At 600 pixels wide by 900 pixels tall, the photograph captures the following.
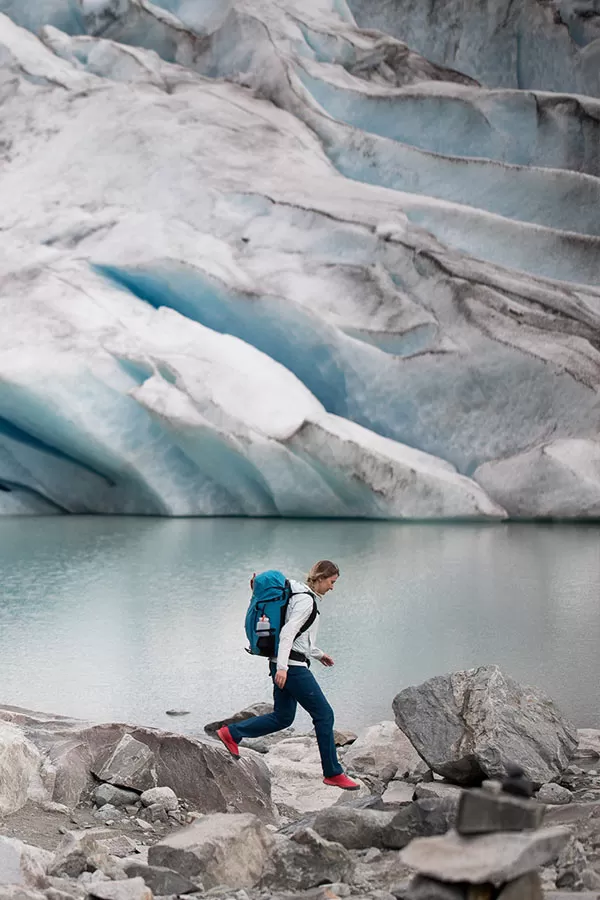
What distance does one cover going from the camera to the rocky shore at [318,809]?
1552mm

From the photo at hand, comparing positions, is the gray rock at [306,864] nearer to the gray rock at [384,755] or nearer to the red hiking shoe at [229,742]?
the red hiking shoe at [229,742]

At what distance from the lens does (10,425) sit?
11820mm

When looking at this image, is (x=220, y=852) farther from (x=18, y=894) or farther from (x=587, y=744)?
(x=587, y=744)

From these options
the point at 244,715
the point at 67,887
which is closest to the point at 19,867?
the point at 67,887

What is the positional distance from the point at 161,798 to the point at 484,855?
4.43 feet

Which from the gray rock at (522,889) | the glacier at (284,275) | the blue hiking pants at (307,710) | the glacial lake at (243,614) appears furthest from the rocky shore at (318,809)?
the glacier at (284,275)

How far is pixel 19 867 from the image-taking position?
1.93 metres

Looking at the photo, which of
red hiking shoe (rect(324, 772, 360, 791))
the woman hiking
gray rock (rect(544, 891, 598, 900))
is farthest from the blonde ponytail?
gray rock (rect(544, 891, 598, 900))

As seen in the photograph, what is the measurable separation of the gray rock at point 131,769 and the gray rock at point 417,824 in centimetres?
75

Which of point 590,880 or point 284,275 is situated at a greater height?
point 284,275

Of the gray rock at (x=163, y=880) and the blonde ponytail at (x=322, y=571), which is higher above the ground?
the blonde ponytail at (x=322, y=571)

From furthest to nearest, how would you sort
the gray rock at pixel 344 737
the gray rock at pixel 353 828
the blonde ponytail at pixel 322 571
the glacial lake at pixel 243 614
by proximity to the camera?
1. the glacial lake at pixel 243 614
2. the gray rock at pixel 344 737
3. the blonde ponytail at pixel 322 571
4. the gray rock at pixel 353 828

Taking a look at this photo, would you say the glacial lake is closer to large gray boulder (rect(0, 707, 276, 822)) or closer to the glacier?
large gray boulder (rect(0, 707, 276, 822))

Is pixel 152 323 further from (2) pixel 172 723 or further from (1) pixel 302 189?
(2) pixel 172 723
